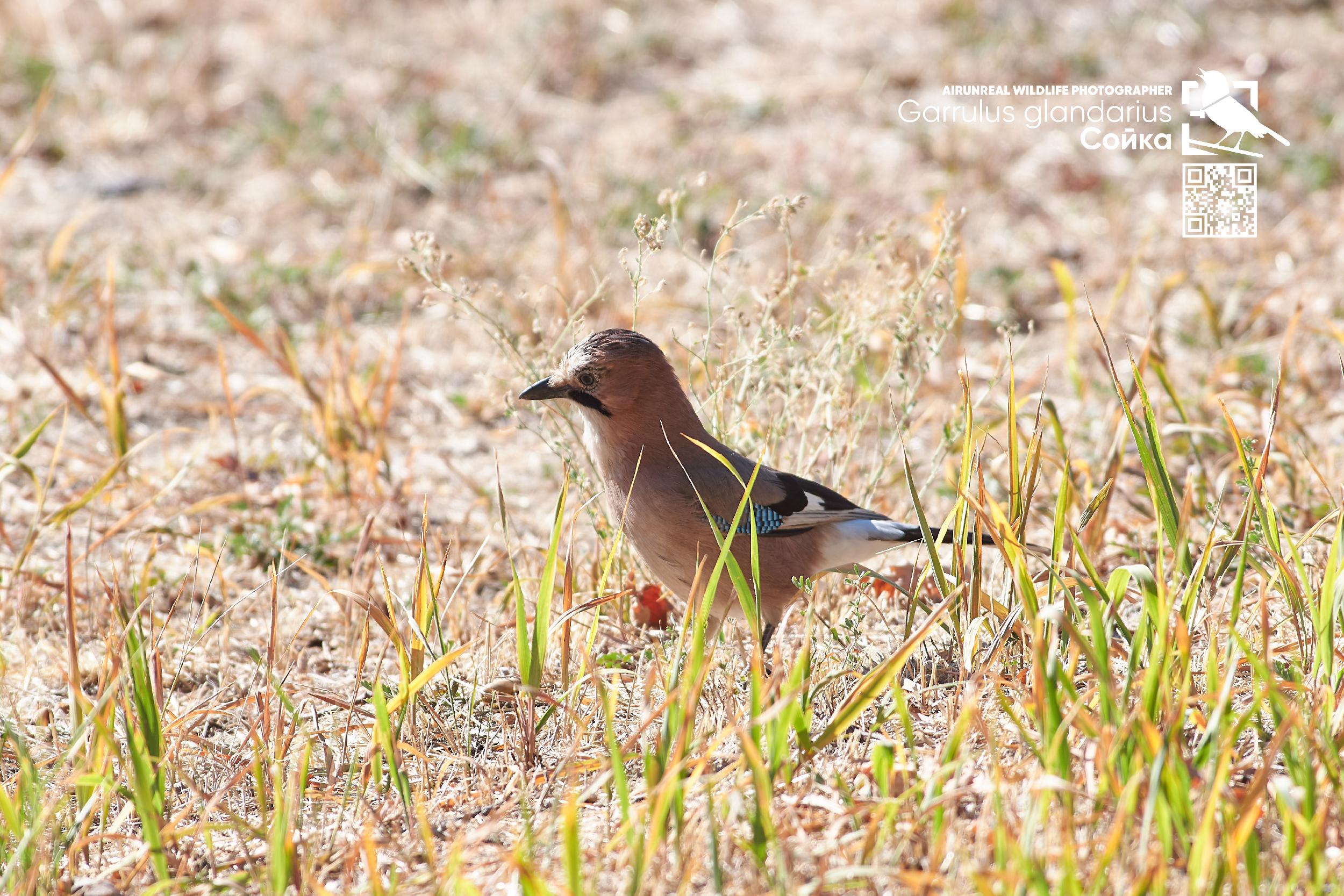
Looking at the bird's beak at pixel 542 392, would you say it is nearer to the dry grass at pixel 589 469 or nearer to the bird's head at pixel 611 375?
the bird's head at pixel 611 375

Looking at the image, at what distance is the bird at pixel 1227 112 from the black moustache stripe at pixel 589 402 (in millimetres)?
5168

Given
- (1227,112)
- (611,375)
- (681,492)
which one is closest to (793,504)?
(681,492)

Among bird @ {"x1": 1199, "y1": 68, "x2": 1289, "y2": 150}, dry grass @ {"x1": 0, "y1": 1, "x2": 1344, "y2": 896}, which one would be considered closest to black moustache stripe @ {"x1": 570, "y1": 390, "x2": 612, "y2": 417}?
dry grass @ {"x1": 0, "y1": 1, "x2": 1344, "y2": 896}

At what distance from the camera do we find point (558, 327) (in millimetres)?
3932

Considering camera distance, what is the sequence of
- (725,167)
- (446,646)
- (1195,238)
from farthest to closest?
1. (725,167)
2. (1195,238)
3. (446,646)

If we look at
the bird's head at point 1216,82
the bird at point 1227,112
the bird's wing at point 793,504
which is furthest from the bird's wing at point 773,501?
the bird's head at point 1216,82

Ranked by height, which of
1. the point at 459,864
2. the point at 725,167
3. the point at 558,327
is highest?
the point at 725,167

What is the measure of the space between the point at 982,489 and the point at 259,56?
24.7 ft


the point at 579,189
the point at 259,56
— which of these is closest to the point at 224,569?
the point at 579,189

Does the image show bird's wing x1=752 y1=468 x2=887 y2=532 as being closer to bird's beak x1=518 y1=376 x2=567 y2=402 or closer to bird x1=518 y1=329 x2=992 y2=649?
bird x1=518 y1=329 x2=992 y2=649

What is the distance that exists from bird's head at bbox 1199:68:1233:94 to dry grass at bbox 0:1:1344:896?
0.80ft

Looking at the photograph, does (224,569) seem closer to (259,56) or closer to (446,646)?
(446,646)

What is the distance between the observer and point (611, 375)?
367cm

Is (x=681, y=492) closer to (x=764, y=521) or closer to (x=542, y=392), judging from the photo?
(x=764, y=521)
